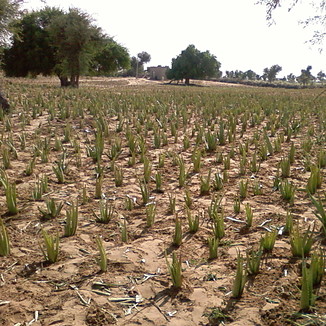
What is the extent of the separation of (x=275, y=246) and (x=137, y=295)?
1.07 metres

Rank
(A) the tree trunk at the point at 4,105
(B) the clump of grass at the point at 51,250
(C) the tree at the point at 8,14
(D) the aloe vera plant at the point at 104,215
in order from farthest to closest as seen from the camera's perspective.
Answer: (C) the tree at the point at 8,14 → (A) the tree trunk at the point at 4,105 → (D) the aloe vera plant at the point at 104,215 → (B) the clump of grass at the point at 51,250

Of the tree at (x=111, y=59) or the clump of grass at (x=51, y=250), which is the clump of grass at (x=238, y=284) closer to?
the clump of grass at (x=51, y=250)

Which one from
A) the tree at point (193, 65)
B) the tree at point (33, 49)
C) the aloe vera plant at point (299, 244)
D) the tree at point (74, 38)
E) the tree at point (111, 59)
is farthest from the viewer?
the tree at point (193, 65)

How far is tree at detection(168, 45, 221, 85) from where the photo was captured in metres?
57.3

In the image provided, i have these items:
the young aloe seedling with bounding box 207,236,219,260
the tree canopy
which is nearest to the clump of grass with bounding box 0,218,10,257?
the young aloe seedling with bounding box 207,236,219,260

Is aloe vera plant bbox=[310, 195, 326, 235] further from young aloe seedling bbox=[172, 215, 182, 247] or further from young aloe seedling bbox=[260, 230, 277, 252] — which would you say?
young aloe seedling bbox=[172, 215, 182, 247]

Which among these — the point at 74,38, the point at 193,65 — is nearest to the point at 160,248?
the point at 74,38

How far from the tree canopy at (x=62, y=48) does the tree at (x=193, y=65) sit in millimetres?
25819

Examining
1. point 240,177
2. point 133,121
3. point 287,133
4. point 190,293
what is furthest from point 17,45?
point 190,293

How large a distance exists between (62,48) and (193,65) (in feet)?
119

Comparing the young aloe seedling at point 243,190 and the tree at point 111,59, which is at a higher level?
the tree at point 111,59

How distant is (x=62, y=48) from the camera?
24.5 m

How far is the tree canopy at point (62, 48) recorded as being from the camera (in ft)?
78.3

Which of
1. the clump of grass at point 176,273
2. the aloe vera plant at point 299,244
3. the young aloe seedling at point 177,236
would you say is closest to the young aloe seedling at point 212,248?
the young aloe seedling at point 177,236
